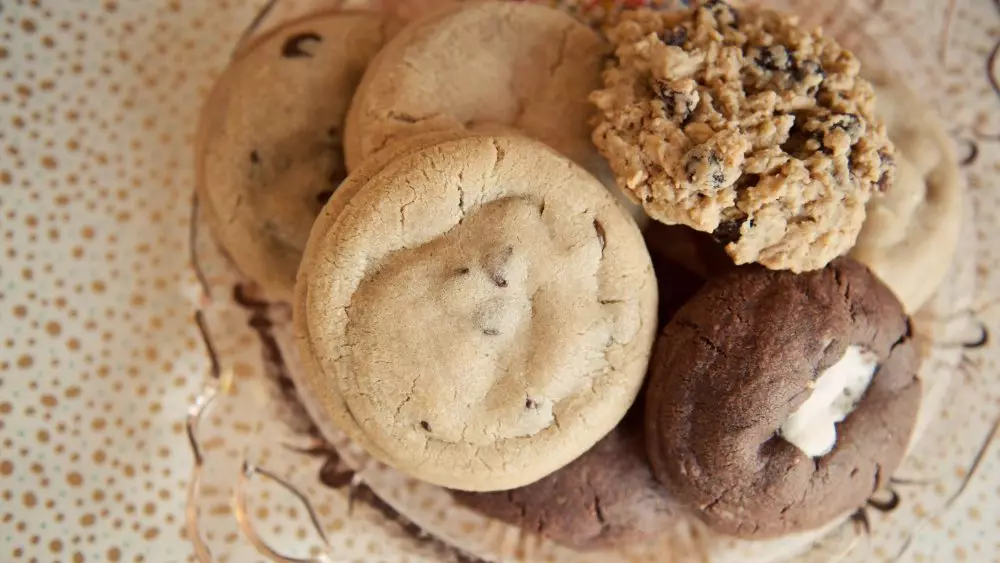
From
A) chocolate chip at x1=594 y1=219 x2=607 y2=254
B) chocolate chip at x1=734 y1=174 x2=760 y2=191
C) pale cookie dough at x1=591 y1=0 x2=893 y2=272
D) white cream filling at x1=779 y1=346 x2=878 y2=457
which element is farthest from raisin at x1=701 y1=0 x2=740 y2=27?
white cream filling at x1=779 y1=346 x2=878 y2=457

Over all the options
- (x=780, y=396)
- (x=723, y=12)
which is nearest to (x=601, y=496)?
(x=780, y=396)

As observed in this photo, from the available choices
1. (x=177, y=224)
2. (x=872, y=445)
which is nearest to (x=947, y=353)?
(x=872, y=445)

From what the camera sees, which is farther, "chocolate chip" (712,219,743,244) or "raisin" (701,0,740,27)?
"raisin" (701,0,740,27)

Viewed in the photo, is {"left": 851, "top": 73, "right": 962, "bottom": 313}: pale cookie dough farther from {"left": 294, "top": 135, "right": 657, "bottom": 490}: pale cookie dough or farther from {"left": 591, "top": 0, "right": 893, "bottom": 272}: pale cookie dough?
{"left": 294, "top": 135, "right": 657, "bottom": 490}: pale cookie dough

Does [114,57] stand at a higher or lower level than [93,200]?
higher

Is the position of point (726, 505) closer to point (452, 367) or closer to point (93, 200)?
point (452, 367)

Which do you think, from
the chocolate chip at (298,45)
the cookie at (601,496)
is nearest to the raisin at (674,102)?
the cookie at (601,496)

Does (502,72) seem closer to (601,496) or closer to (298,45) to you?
(298,45)
